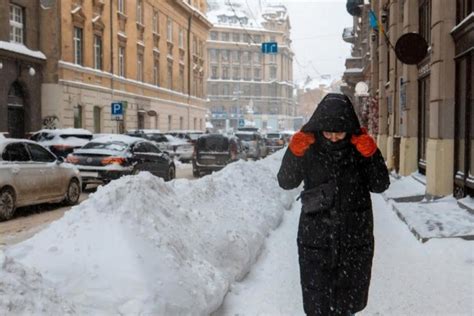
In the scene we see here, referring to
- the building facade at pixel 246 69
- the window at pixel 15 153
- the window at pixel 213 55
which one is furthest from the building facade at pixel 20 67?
the window at pixel 213 55

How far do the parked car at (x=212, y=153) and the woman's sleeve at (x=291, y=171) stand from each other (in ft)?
60.5

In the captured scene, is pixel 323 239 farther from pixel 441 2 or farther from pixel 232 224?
pixel 441 2

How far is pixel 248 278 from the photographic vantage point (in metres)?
5.96

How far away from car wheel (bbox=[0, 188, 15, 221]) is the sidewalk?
720 cm

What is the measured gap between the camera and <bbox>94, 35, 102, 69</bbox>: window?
34.2 meters

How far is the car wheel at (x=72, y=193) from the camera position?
12773 millimetres

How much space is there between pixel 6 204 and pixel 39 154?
174cm

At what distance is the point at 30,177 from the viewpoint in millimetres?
11164

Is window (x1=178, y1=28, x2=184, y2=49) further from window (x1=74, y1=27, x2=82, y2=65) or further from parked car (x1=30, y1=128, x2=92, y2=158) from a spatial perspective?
parked car (x1=30, y1=128, x2=92, y2=158)

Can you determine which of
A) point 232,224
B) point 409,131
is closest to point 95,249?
point 232,224

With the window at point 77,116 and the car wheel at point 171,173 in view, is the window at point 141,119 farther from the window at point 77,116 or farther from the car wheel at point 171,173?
the car wheel at point 171,173

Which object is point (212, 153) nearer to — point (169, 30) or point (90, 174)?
point (90, 174)

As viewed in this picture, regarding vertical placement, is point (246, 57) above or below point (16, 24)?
above

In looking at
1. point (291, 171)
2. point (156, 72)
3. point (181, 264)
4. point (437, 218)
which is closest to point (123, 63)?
point (156, 72)
